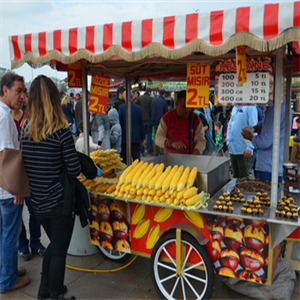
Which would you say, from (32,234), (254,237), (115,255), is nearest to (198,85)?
(254,237)

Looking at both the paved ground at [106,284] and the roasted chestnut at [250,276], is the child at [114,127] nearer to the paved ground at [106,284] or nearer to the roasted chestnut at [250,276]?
the paved ground at [106,284]

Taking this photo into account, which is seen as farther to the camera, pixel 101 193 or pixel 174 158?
pixel 174 158

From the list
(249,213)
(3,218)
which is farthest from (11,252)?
(249,213)

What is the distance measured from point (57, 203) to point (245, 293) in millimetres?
1934

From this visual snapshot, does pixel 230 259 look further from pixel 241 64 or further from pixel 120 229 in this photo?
pixel 241 64

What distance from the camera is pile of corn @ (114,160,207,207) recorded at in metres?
2.78

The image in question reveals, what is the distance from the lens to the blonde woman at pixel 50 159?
99.4 inches

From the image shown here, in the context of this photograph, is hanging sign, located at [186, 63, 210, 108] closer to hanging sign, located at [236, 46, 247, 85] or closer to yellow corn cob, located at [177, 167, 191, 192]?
hanging sign, located at [236, 46, 247, 85]

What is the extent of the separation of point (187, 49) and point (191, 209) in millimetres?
1292

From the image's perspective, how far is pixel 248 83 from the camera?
2.74 metres

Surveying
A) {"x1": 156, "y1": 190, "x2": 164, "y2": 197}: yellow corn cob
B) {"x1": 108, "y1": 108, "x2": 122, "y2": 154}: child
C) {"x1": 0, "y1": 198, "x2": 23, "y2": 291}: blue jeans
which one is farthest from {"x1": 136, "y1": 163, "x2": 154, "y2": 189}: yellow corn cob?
{"x1": 108, "y1": 108, "x2": 122, "y2": 154}: child

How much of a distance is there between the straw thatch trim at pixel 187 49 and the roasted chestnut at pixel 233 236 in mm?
1422

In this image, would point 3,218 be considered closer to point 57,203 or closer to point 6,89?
point 57,203

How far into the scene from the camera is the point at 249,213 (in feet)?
8.48
